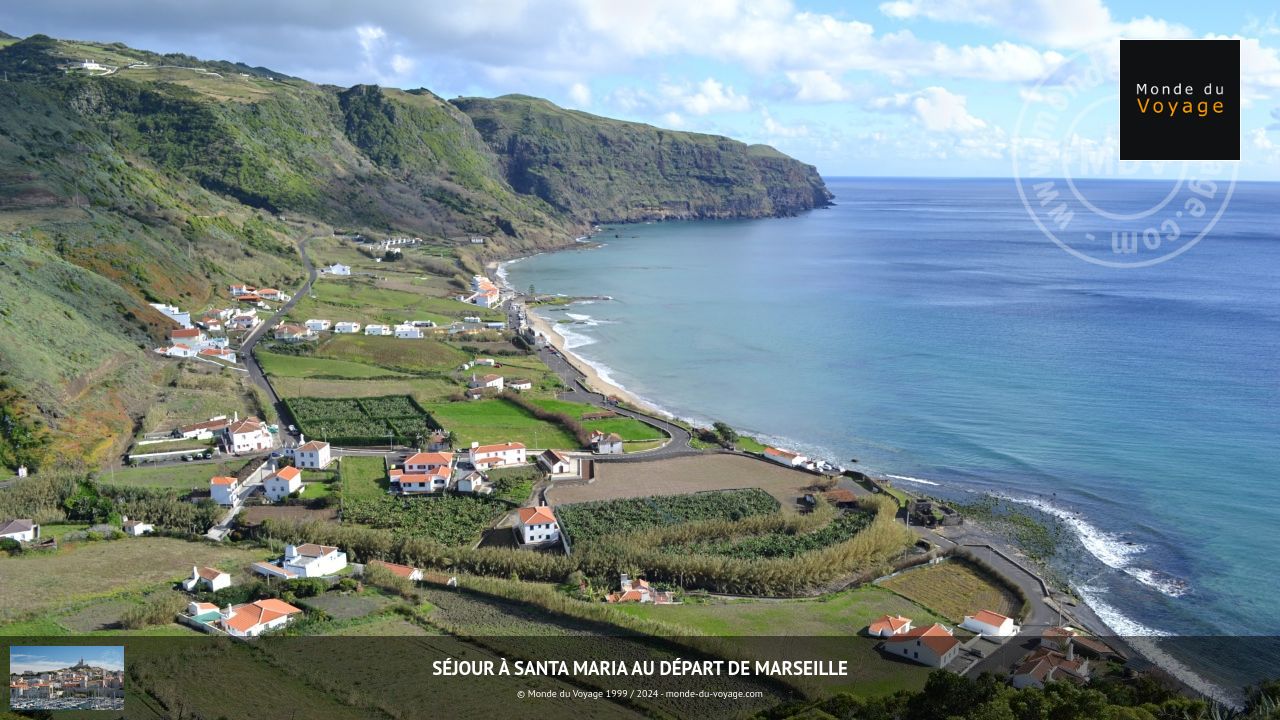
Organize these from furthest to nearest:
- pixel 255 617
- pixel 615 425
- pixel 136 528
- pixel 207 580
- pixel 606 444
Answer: pixel 615 425 → pixel 606 444 → pixel 136 528 → pixel 207 580 → pixel 255 617

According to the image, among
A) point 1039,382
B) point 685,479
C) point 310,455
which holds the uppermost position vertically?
point 310,455

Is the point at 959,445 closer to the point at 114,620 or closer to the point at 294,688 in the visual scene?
the point at 294,688

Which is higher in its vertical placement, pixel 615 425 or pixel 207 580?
pixel 615 425

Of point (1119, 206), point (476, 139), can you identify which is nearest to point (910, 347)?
point (476, 139)

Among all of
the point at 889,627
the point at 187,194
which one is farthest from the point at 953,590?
the point at 187,194

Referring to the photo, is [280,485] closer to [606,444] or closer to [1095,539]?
[606,444]
